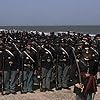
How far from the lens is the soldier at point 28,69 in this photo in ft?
46.5

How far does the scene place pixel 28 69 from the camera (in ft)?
46.8

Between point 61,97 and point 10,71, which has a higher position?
point 10,71

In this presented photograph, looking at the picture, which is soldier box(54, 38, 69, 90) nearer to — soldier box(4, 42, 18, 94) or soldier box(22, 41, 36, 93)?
soldier box(22, 41, 36, 93)

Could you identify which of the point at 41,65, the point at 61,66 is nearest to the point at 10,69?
the point at 41,65

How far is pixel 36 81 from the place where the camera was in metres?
15.8

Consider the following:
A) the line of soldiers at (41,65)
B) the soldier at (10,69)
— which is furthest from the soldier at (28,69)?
the soldier at (10,69)

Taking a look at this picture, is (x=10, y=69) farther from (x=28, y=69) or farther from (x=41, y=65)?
(x=41, y=65)

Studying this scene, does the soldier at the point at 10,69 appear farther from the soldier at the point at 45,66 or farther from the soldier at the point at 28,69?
the soldier at the point at 45,66

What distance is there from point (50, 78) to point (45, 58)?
0.96 m

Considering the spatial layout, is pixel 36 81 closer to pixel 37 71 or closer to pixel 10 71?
pixel 37 71

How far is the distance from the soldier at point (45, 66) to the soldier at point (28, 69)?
1.17ft

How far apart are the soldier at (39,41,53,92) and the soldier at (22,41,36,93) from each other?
0.36m

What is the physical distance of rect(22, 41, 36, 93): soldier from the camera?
14.2m

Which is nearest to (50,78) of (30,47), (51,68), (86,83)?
(51,68)
